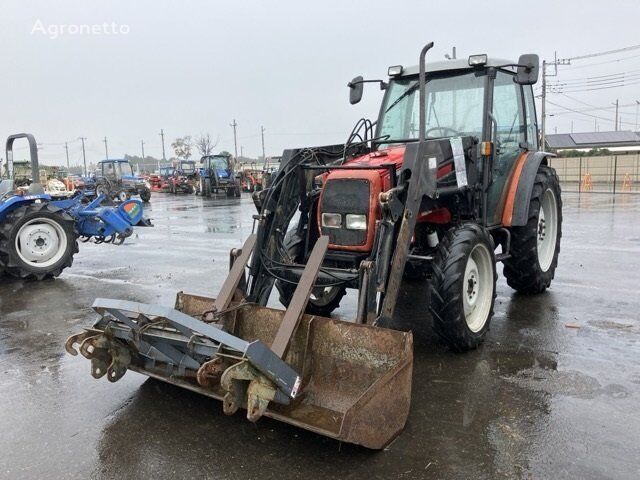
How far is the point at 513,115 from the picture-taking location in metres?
6.05

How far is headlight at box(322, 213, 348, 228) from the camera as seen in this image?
15.3ft

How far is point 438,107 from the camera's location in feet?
18.6

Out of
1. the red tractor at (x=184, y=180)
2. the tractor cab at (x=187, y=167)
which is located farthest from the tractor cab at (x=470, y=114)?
the tractor cab at (x=187, y=167)

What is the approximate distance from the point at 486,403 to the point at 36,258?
24.4ft

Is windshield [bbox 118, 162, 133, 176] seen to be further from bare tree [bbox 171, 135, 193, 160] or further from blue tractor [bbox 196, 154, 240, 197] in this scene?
bare tree [bbox 171, 135, 193, 160]

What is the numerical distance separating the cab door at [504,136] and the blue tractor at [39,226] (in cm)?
649

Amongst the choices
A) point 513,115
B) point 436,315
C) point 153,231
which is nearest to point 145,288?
point 436,315

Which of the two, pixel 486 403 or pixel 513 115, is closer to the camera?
pixel 486 403

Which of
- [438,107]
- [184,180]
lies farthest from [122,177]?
[438,107]

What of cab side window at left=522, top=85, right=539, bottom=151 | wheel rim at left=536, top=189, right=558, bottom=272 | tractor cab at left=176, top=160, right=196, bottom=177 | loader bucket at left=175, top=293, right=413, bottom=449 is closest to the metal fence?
tractor cab at left=176, top=160, right=196, bottom=177

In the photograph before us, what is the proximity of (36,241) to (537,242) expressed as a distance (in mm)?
7258

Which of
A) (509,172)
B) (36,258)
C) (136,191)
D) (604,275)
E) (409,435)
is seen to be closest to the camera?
(409,435)

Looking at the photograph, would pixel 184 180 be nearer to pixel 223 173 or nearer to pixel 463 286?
pixel 223 173

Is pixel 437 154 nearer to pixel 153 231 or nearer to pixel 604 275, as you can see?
pixel 604 275
